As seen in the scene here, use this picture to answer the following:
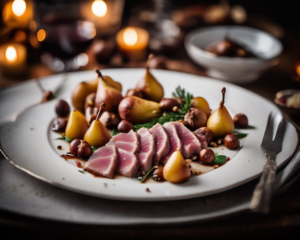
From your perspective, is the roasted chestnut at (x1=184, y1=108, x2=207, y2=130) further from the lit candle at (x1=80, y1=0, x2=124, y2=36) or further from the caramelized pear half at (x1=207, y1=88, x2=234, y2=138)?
the lit candle at (x1=80, y1=0, x2=124, y2=36)

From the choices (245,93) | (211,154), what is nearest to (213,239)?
(211,154)

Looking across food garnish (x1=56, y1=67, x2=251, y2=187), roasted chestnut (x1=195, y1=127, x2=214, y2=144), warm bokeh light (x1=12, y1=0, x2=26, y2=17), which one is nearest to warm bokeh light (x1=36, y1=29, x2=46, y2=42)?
warm bokeh light (x1=12, y1=0, x2=26, y2=17)

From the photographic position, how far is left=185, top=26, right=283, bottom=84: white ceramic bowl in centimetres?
206

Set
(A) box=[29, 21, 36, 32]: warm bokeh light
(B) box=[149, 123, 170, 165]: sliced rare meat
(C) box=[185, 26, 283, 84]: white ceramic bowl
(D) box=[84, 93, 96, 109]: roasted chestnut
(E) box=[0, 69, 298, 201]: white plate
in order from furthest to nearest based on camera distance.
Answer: (A) box=[29, 21, 36, 32]: warm bokeh light
(C) box=[185, 26, 283, 84]: white ceramic bowl
(D) box=[84, 93, 96, 109]: roasted chestnut
(B) box=[149, 123, 170, 165]: sliced rare meat
(E) box=[0, 69, 298, 201]: white plate

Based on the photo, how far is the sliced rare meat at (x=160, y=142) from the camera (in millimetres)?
1259

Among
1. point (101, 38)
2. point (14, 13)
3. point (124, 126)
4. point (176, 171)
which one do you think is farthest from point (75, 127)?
point (101, 38)

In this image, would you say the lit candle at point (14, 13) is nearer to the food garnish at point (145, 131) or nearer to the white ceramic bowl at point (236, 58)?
the food garnish at point (145, 131)

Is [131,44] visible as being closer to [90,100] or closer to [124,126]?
[90,100]

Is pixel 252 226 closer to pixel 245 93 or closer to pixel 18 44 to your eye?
pixel 245 93

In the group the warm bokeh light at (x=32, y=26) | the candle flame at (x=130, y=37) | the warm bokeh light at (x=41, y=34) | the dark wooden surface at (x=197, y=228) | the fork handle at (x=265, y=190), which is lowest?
the dark wooden surface at (x=197, y=228)

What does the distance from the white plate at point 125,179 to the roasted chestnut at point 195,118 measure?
0.24m

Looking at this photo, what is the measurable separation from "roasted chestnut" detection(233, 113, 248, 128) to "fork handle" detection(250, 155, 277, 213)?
1.10ft

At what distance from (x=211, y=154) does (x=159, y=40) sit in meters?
1.86

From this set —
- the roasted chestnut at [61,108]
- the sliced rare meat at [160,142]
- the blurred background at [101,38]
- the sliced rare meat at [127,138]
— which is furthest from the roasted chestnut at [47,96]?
the sliced rare meat at [160,142]
